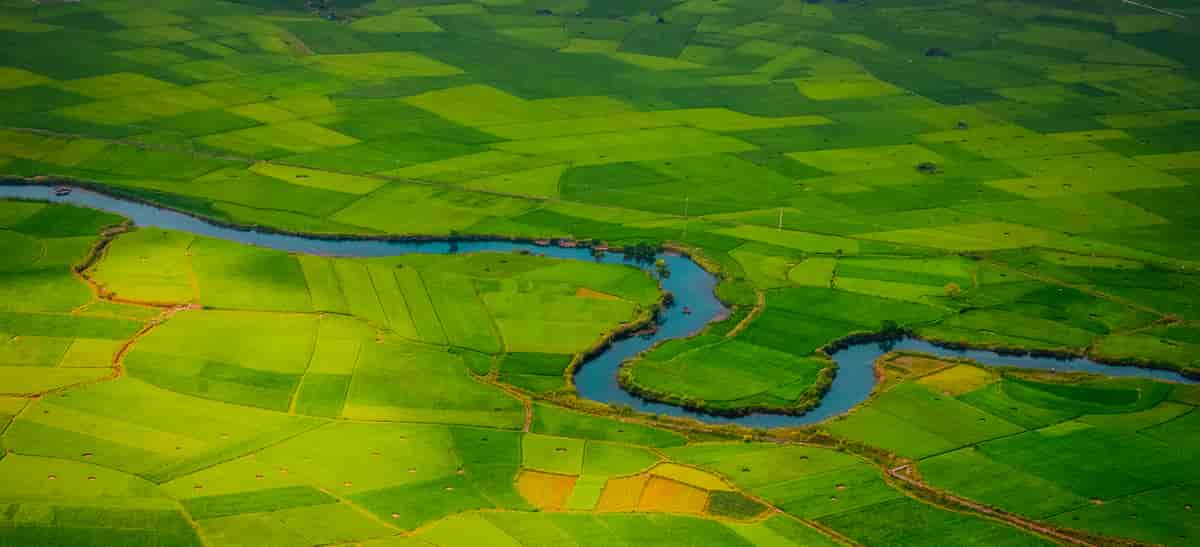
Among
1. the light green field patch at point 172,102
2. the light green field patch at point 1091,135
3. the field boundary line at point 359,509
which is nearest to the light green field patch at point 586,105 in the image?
the light green field patch at point 172,102

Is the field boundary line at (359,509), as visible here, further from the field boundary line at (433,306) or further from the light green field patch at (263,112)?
the light green field patch at (263,112)

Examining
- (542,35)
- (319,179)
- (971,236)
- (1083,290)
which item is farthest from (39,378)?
(542,35)

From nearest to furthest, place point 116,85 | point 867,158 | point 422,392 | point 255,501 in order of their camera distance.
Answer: point 255,501, point 422,392, point 867,158, point 116,85

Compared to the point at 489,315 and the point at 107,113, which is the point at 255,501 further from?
the point at 107,113

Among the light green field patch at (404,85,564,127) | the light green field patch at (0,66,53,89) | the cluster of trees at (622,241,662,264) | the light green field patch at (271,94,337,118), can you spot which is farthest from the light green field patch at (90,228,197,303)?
the light green field patch at (0,66,53,89)

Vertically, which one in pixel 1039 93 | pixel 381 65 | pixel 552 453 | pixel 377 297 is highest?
pixel 1039 93

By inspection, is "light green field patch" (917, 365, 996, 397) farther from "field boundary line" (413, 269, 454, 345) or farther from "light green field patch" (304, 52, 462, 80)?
"light green field patch" (304, 52, 462, 80)
